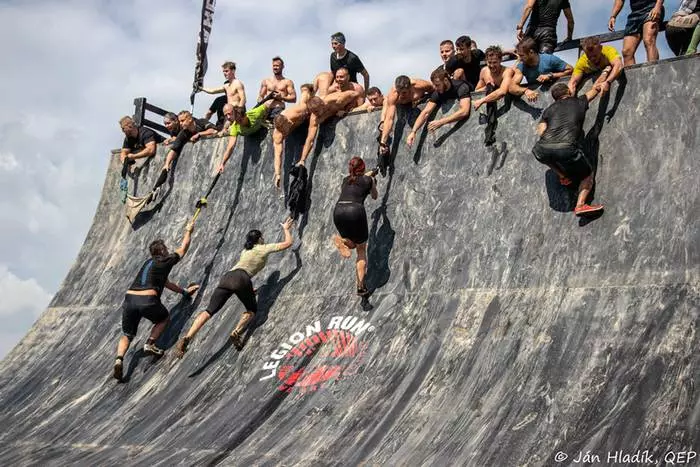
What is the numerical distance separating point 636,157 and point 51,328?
11.0 meters

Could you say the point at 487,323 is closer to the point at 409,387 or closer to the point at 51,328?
the point at 409,387

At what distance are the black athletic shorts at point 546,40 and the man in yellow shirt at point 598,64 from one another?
193cm

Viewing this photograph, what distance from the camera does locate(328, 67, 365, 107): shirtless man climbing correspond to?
1328cm

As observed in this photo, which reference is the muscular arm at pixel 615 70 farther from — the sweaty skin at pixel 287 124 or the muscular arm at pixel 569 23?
the sweaty skin at pixel 287 124

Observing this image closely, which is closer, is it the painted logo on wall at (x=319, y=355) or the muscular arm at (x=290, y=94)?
the painted logo on wall at (x=319, y=355)

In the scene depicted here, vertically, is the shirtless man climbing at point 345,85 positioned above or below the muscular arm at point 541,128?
above

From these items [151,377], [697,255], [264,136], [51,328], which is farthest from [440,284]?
[51,328]

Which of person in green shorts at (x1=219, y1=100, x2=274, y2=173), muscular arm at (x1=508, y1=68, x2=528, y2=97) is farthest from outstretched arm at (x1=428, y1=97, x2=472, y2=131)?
person in green shorts at (x1=219, y1=100, x2=274, y2=173)

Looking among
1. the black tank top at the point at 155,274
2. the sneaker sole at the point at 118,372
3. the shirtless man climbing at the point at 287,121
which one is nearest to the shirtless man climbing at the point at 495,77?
the shirtless man climbing at the point at 287,121

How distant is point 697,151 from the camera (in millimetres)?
9297

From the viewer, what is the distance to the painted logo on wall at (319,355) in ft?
33.1

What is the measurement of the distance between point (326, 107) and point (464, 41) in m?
2.45

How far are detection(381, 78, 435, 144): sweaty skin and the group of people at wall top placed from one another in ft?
0.05

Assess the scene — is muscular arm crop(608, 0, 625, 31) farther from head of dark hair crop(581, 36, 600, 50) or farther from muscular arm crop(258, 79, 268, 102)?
muscular arm crop(258, 79, 268, 102)
